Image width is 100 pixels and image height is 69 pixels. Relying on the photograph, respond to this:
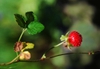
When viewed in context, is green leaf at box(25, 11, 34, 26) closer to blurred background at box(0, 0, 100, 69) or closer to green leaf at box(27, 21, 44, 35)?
green leaf at box(27, 21, 44, 35)

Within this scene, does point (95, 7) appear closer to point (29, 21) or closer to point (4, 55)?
point (4, 55)

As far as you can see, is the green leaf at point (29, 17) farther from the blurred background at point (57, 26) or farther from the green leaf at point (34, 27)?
the blurred background at point (57, 26)

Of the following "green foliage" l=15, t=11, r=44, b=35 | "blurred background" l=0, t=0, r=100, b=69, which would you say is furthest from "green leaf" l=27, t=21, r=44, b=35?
"blurred background" l=0, t=0, r=100, b=69

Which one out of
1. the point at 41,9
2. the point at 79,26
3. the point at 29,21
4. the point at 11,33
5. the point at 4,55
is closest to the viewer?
the point at 29,21

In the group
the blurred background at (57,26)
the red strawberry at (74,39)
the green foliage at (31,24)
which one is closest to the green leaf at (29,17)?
the green foliage at (31,24)

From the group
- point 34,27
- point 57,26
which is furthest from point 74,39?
point 57,26

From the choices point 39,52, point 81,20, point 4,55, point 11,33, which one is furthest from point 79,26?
point 4,55

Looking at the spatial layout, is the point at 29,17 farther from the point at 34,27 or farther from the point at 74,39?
the point at 74,39

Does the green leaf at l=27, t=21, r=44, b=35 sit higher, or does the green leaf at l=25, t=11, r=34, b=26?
the green leaf at l=25, t=11, r=34, b=26
